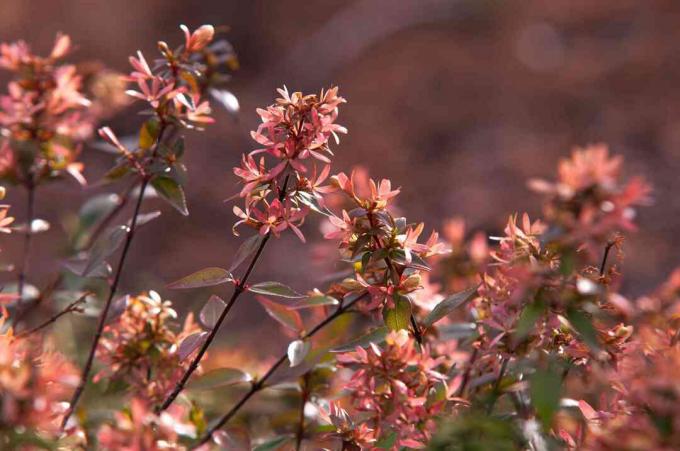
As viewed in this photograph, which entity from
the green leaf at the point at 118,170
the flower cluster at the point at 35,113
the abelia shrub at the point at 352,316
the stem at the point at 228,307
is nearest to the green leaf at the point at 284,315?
the abelia shrub at the point at 352,316

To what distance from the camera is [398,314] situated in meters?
0.79

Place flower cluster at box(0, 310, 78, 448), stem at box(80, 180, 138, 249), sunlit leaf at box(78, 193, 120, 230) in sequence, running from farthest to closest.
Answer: sunlit leaf at box(78, 193, 120, 230), stem at box(80, 180, 138, 249), flower cluster at box(0, 310, 78, 448)

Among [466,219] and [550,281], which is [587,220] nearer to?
[550,281]

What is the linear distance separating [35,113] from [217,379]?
0.43m

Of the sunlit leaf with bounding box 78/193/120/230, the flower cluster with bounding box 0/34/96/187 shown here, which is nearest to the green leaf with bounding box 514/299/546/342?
the flower cluster with bounding box 0/34/96/187

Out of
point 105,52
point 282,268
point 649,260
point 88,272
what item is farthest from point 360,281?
point 105,52

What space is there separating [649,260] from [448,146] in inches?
37.6

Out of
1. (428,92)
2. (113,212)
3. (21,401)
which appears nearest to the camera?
(21,401)

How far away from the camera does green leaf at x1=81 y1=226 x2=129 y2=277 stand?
3.05 ft

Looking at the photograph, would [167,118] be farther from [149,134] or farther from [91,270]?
[91,270]

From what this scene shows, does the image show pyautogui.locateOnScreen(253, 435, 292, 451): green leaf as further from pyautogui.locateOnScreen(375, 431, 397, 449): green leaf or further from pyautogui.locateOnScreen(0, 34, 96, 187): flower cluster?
pyautogui.locateOnScreen(0, 34, 96, 187): flower cluster

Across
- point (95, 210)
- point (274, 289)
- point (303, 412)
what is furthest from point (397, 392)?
point (95, 210)

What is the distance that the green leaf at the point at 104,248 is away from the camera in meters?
0.93

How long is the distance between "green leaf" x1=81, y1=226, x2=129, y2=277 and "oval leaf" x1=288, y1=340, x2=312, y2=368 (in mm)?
247
